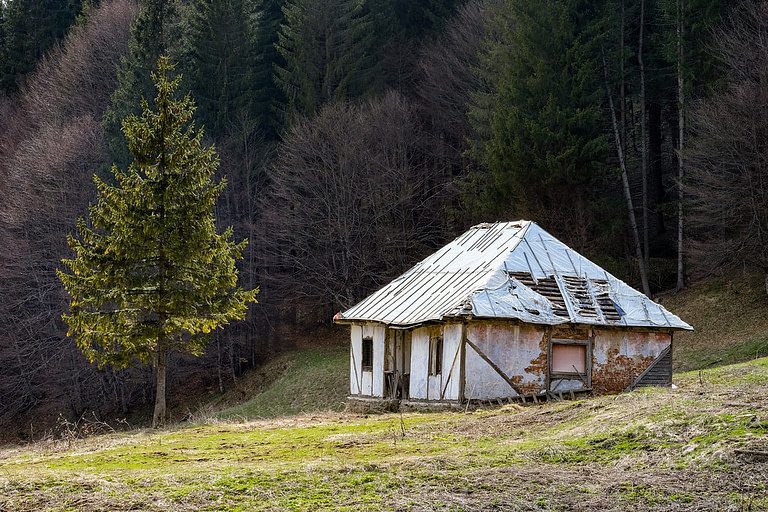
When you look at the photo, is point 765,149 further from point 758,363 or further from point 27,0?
point 27,0

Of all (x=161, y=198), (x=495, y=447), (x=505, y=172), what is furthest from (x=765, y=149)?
(x=495, y=447)

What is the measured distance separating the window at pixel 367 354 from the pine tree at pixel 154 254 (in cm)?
548

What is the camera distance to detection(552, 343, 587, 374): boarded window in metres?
22.8

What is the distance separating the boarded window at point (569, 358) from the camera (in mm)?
22781

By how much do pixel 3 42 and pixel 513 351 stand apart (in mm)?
49391

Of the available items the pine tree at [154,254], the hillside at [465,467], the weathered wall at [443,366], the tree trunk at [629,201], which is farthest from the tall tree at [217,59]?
the hillside at [465,467]

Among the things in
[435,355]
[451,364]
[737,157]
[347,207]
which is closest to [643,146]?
[737,157]

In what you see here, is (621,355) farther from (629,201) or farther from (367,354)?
(629,201)

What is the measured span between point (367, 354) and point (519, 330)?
20.4 feet

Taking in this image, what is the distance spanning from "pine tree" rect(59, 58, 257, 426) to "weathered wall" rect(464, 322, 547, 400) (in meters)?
5.93

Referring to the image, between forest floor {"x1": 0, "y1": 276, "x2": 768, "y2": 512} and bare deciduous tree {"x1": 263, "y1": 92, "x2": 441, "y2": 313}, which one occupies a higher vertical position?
bare deciduous tree {"x1": 263, "y1": 92, "x2": 441, "y2": 313}

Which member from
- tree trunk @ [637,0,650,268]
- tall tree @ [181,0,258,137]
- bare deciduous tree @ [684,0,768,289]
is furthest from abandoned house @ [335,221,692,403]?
tall tree @ [181,0,258,137]

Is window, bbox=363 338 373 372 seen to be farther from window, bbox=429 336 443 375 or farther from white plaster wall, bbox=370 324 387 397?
window, bbox=429 336 443 375

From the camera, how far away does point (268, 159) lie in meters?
47.8
